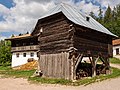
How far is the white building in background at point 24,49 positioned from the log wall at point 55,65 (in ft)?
67.0

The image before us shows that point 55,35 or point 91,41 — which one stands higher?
point 55,35

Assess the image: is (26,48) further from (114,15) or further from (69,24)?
(114,15)

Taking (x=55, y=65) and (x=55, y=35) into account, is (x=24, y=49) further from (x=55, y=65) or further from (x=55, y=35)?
(x=55, y=65)

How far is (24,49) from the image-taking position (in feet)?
161

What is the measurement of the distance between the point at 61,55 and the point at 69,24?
10.9 ft

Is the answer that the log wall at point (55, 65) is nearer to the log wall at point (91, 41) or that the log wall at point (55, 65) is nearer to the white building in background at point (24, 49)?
the log wall at point (91, 41)

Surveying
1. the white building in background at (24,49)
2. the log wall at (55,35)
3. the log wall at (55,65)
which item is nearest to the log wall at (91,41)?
the log wall at (55,35)

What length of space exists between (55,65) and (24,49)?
25413 mm

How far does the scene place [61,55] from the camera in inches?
945

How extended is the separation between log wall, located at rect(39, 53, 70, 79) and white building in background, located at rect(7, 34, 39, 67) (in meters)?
20.4

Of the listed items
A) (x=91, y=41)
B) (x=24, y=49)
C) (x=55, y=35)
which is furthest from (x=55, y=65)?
(x=24, y=49)

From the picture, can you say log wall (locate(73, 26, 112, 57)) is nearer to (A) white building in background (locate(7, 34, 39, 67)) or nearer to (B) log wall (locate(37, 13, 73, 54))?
(B) log wall (locate(37, 13, 73, 54))

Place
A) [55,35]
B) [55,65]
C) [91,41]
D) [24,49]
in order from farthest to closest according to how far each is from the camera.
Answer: [24,49], [91,41], [55,35], [55,65]

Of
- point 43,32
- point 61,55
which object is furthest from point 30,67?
point 61,55
